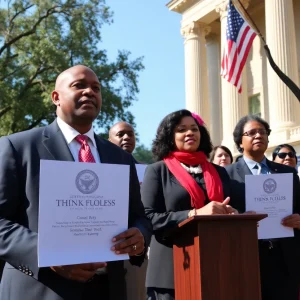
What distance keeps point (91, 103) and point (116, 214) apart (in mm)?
697

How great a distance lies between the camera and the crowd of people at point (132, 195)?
8.68 ft

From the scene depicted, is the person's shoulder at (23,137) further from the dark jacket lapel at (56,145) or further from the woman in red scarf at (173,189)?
the woman in red scarf at (173,189)

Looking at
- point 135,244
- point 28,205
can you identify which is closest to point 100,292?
point 135,244

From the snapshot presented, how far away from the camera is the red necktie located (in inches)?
115

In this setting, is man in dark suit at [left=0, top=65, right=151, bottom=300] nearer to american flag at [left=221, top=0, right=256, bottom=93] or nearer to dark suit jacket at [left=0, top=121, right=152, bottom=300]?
dark suit jacket at [left=0, top=121, right=152, bottom=300]

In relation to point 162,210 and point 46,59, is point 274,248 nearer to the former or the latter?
point 162,210

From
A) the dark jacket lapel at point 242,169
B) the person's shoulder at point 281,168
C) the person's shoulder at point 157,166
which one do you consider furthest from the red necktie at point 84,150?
the person's shoulder at point 281,168

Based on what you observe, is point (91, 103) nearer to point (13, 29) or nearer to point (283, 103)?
point (283, 103)

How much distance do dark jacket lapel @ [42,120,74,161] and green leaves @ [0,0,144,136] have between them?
2346 cm

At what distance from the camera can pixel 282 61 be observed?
2623 centimetres

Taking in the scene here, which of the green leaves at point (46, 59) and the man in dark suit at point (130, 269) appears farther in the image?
the green leaves at point (46, 59)

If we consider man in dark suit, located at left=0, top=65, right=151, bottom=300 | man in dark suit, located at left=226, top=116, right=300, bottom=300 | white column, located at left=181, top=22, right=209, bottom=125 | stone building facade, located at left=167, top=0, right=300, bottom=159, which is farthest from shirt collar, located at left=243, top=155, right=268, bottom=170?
white column, located at left=181, top=22, right=209, bottom=125

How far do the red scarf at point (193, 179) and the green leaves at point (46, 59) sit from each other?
2244 centimetres

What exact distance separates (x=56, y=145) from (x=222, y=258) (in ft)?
4.20
